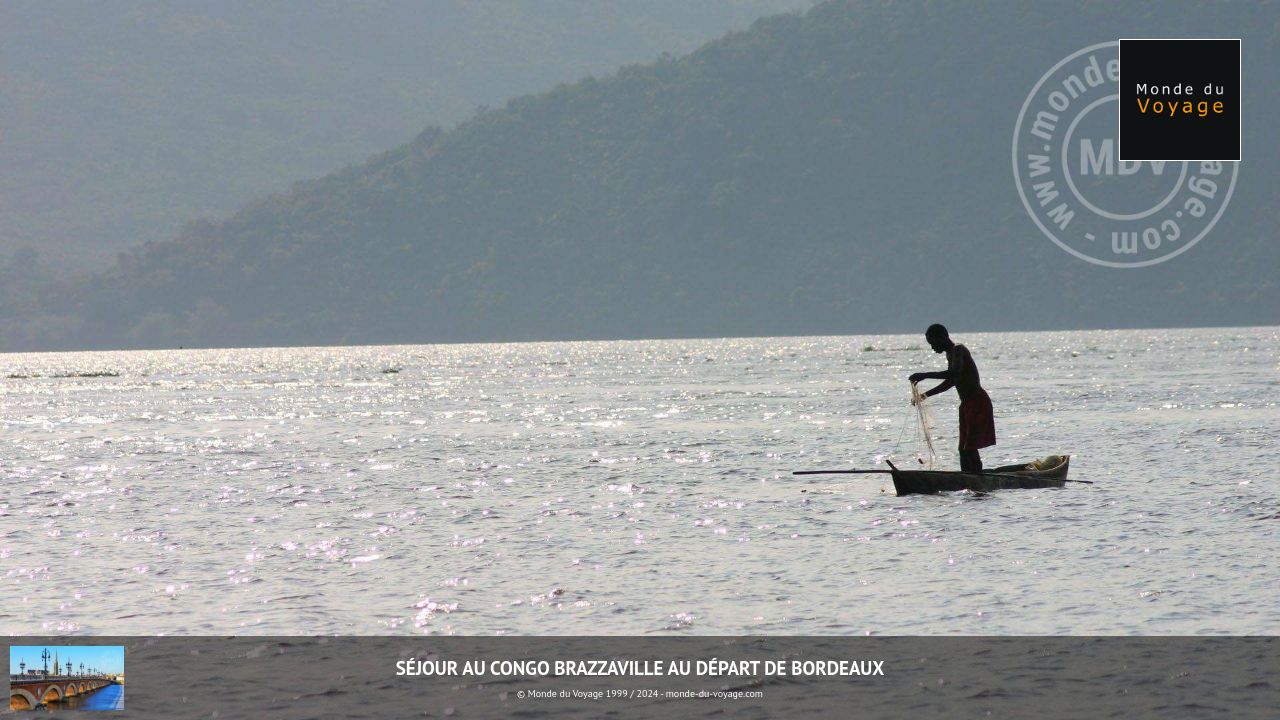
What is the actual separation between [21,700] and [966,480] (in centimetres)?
1835

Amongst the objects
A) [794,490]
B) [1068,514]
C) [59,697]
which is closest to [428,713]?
[59,697]

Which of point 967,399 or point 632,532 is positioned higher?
point 967,399

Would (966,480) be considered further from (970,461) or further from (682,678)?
(682,678)

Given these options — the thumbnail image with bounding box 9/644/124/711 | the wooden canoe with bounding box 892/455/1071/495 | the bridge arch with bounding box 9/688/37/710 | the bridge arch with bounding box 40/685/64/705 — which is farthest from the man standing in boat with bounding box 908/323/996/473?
the bridge arch with bounding box 9/688/37/710

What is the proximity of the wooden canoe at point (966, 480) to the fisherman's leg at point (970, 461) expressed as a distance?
0.38 ft

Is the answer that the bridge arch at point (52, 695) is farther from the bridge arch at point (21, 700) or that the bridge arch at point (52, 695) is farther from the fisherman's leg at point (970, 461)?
the fisherman's leg at point (970, 461)

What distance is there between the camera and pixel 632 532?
24.9m

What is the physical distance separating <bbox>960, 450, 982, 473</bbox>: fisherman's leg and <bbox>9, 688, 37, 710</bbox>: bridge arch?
18013 millimetres

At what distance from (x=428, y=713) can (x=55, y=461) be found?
3443 cm

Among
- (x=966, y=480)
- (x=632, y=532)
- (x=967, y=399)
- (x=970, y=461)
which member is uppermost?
(x=967, y=399)

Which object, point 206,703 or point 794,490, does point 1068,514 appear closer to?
point 794,490

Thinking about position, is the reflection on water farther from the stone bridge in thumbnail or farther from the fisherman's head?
the fisherman's head

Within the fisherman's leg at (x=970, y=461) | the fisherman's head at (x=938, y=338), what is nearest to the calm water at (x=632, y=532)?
the fisherman's leg at (x=970, y=461)

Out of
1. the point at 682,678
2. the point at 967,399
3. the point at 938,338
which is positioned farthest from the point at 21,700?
the point at 967,399
